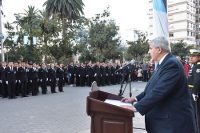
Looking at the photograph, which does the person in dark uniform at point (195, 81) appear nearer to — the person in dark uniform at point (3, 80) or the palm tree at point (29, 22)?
the person in dark uniform at point (3, 80)

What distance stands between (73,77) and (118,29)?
1429 cm

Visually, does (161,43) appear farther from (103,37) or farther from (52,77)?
(103,37)

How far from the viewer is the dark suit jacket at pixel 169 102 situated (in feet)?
12.8

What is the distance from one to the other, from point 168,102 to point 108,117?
0.72 meters

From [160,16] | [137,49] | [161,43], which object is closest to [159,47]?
[161,43]

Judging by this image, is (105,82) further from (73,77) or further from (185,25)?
(185,25)

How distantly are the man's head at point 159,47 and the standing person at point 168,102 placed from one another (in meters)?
0.01

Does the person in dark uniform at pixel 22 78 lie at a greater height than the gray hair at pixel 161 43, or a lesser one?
lesser

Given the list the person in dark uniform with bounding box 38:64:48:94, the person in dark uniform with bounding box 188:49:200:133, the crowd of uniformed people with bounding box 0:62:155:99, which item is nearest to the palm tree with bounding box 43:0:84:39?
the crowd of uniformed people with bounding box 0:62:155:99

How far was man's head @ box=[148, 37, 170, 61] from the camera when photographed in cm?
411

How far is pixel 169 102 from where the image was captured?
3986mm

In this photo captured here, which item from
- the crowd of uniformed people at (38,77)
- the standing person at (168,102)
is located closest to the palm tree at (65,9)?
the crowd of uniformed people at (38,77)

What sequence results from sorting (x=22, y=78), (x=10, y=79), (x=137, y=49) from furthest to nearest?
(x=137, y=49), (x=22, y=78), (x=10, y=79)

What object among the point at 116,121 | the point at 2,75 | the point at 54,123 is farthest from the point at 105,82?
the point at 116,121
